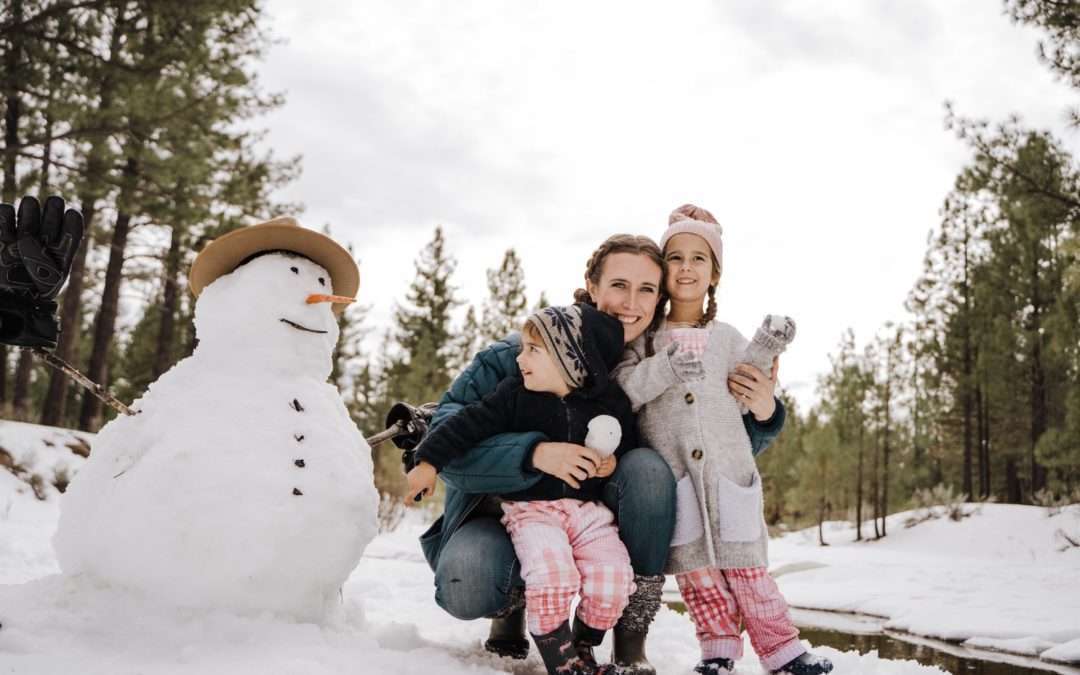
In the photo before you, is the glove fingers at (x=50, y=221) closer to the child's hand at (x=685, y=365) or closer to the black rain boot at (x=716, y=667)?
the child's hand at (x=685, y=365)

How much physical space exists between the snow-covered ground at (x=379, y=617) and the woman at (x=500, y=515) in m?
0.19

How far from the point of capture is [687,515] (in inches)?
104

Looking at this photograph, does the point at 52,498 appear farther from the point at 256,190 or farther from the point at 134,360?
the point at 134,360

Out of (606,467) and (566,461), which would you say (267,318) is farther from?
(606,467)

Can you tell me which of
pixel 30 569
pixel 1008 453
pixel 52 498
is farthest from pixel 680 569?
pixel 1008 453

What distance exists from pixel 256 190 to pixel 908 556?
41.6 feet

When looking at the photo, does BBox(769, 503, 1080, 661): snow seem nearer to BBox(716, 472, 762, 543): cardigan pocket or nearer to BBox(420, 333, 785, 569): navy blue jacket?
BBox(716, 472, 762, 543): cardigan pocket

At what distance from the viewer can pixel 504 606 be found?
249 cm

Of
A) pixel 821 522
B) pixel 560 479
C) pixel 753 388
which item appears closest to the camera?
pixel 560 479

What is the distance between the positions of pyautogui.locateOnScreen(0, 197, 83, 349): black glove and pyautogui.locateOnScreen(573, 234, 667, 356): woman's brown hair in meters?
1.70

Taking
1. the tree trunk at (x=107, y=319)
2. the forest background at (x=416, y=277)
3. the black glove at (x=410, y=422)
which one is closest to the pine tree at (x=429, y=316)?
the forest background at (x=416, y=277)

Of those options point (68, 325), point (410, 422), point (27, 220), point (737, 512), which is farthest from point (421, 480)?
point (68, 325)

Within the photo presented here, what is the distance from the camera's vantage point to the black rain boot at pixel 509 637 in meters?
2.75

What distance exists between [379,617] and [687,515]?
5.29ft
